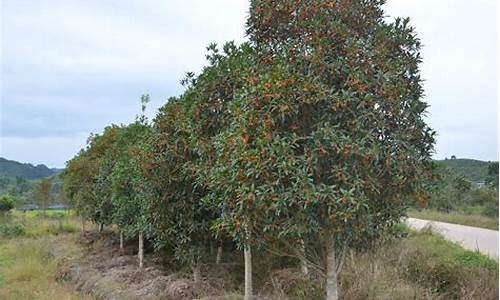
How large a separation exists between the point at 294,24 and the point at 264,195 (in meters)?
1.89

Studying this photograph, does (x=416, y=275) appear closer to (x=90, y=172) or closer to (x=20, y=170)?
(x=90, y=172)

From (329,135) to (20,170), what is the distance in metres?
55.1

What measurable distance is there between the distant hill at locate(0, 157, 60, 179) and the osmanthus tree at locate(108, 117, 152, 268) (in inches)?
1316

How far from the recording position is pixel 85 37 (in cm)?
1168

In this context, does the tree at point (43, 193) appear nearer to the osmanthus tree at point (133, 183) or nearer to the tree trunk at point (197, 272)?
the osmanthus tree at point (133, 183)

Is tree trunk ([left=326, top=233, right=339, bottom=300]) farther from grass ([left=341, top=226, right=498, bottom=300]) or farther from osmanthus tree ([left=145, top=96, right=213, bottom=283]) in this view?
osmanthus tree ([left=145, top=96, right=213, bottom=283])

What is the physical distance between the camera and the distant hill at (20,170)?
4688cm

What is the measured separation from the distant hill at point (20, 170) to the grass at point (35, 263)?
19.6 meters

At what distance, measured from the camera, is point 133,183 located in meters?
9.29

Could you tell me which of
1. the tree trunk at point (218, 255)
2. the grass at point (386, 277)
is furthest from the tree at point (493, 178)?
the tree trunk at point (218, 255)

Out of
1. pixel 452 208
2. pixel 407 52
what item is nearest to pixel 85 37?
pixel 407 52

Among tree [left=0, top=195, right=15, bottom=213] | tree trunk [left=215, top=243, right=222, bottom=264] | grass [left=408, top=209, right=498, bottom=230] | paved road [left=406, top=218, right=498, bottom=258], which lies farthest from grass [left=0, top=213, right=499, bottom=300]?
tree [left=0, top=195, right=15, bottom=213]

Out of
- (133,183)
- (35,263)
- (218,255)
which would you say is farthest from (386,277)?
(35,263)

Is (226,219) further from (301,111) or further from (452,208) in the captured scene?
(452,208)
